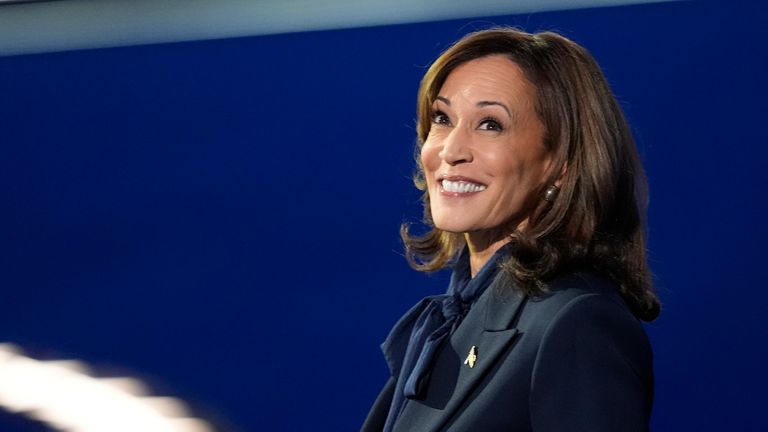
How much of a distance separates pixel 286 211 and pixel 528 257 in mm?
1141

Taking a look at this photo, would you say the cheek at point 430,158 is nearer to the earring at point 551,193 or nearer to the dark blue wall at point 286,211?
the earring at point 551,193

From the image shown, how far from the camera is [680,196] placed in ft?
8.36

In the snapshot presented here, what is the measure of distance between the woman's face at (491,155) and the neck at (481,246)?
0.02 metres

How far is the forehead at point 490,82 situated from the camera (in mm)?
1798

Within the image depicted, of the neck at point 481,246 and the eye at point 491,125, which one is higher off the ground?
the eye at point 491,125

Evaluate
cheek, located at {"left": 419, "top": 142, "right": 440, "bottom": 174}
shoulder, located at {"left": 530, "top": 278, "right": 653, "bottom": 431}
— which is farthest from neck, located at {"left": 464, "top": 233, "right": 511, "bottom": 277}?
shoulder, located at {"left": 530, "top": 278, "right": 653, "bottom": 431}

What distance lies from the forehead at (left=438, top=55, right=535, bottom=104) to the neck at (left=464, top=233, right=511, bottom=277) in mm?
189

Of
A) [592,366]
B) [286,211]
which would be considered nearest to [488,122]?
[592,366]

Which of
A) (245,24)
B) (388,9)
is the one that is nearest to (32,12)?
(245,24)

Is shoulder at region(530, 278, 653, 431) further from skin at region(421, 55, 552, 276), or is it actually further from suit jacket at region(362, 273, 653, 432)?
skin at region(421, 55, 552, 276)

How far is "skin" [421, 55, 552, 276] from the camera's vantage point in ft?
5.85

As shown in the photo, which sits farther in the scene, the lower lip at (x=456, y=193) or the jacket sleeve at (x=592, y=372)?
the lower lip at (x=456, y=193)

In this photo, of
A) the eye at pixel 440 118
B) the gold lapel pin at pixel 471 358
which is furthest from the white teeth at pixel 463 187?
the gold lapel pin at pixel 471 358

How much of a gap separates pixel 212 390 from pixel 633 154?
1292mm
